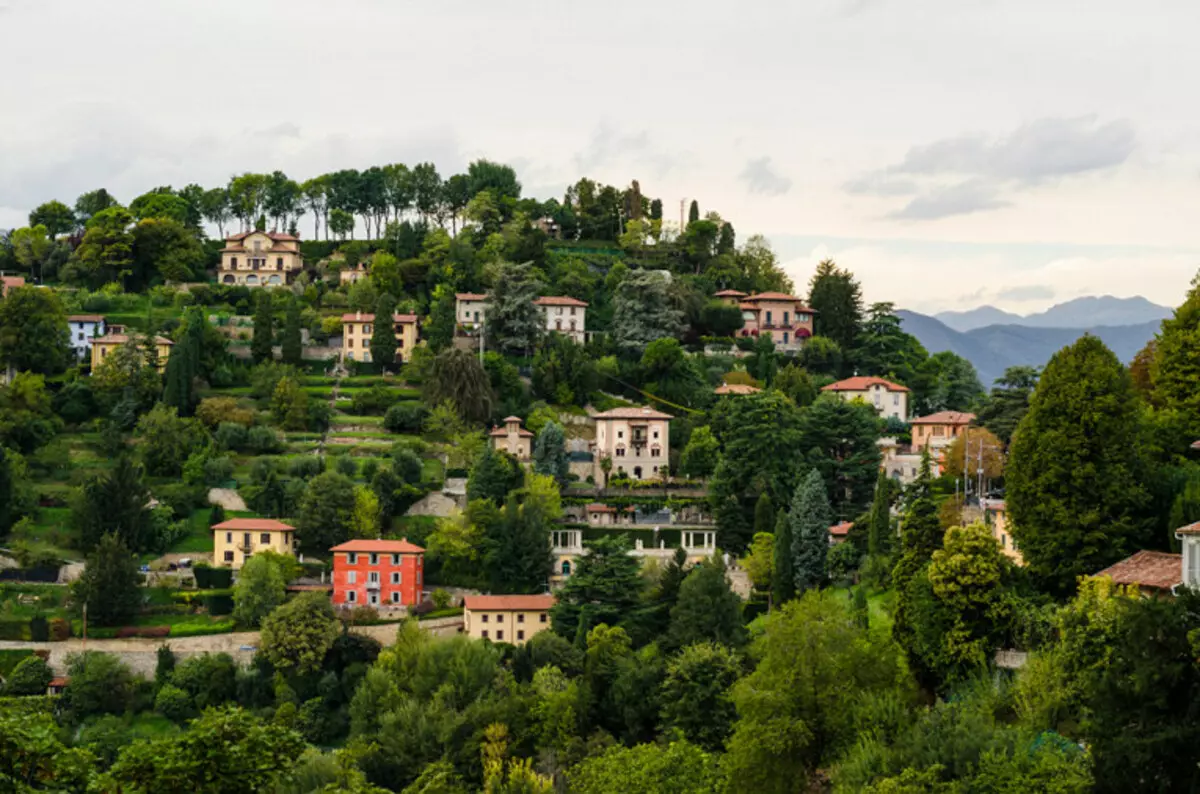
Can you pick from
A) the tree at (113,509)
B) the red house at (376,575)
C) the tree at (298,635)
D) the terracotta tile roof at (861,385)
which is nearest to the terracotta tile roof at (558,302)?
the terracotta tile roof at (861,385)

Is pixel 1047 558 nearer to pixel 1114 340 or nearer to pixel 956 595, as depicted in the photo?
pixel 956 595

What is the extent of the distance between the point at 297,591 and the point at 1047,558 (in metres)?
28.8

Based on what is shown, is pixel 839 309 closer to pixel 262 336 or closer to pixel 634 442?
pixel 634 442

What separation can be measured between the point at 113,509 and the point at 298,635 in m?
11.1

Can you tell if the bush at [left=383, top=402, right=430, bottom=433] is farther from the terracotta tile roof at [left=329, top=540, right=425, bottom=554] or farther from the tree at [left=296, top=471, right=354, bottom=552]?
the terracotta tile roof at [left=329, top=540, right=425, bottom=554]

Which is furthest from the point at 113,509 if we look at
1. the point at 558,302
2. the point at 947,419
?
the point at 947,419

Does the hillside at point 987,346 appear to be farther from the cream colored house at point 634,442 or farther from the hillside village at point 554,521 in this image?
the cream colored house at point 634,442

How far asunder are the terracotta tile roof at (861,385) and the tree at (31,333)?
3739 cm

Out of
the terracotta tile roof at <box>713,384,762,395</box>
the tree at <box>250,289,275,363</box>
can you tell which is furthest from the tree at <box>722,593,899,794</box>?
the tree at <box>250,289,275,363</box>

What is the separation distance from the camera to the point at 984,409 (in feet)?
202

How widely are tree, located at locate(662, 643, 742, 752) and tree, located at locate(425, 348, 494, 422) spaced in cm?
2796

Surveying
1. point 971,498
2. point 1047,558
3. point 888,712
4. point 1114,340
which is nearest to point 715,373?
point 971,498

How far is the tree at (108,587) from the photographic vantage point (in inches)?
2141

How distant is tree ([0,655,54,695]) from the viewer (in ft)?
167
